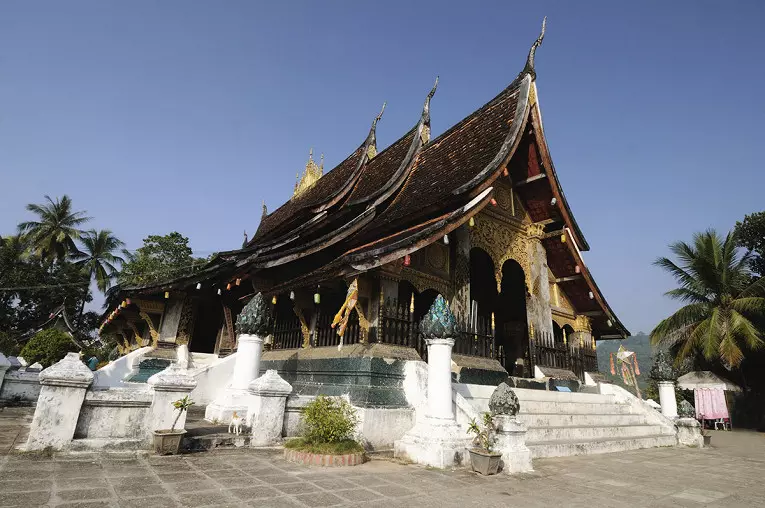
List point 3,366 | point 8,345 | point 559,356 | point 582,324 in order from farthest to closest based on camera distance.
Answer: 1. point 8,345
2. point 582,324
3. point 3,366
4. point 559,356

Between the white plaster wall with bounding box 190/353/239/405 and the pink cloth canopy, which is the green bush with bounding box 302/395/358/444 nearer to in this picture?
the white plaster wall with bounding box 190/353/239/405

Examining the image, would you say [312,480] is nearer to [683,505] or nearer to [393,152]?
[683,505]

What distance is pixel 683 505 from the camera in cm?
402

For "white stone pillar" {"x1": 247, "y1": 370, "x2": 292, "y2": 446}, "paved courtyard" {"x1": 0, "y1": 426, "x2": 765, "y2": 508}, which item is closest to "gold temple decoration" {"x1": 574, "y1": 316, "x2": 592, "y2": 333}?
"paved courtyard" {"x1": 0, "y1": 426, "x2": 765, "y2": 508}

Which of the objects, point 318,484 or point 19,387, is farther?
point 19,387

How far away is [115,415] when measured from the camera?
511 centimetres

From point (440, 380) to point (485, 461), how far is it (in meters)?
1.14

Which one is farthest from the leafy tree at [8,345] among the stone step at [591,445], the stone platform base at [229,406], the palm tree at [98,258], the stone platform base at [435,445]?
the stone step at [591,445]

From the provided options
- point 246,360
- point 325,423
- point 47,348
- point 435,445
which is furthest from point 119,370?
point 47,348

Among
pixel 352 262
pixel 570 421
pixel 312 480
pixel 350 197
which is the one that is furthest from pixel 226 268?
pixel 570 421

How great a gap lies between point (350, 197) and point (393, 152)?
1900mm

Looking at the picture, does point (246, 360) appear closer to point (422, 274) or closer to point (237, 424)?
point (237, 424)

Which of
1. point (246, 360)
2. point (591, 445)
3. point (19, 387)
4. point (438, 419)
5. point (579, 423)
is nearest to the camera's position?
point (438, 419)

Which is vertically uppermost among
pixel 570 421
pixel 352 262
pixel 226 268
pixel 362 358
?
pixel 226 268
